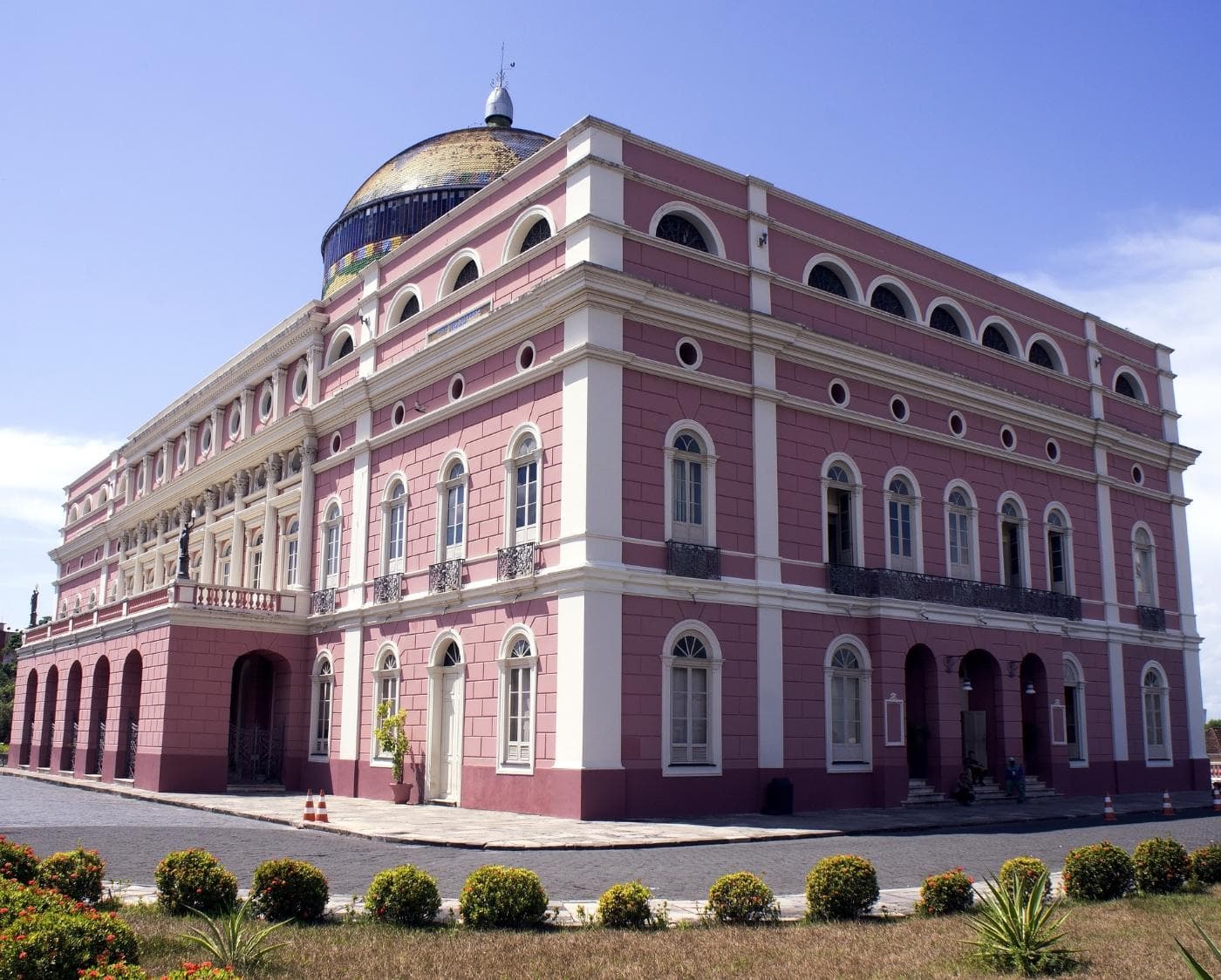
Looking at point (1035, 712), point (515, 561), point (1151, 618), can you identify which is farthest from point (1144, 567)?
point (515, 561)

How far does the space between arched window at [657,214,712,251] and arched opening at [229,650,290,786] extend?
14.8 meters

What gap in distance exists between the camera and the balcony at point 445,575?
23.0 metres

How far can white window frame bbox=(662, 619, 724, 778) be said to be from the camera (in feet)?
66.3

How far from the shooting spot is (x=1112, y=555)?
3038cm

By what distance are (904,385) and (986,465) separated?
347cm

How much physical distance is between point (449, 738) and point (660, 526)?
21.3 ft

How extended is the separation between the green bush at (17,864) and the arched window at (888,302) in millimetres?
20910

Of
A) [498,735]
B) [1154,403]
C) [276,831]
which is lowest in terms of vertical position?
[276,831]

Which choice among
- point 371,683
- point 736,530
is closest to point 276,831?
point 371,683

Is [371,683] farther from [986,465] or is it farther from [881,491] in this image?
[986,465]

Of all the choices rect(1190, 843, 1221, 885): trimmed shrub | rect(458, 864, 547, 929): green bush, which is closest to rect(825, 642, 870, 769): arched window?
rect(1190, 843, 1221, 885): trimmed shrub

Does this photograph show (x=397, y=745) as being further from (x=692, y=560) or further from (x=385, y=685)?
Result: (x=692, y=560)

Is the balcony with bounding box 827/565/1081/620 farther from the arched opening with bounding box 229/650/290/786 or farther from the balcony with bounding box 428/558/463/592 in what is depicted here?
the arched opening with bounding box 229/650/290/786

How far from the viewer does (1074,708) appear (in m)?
28.3
